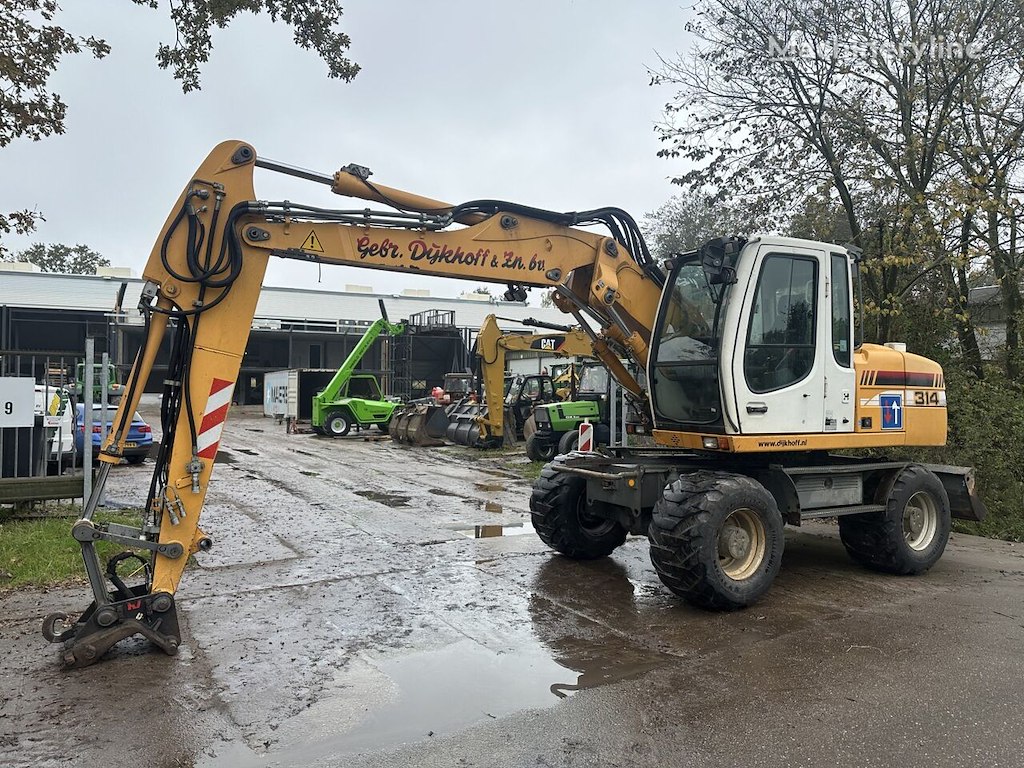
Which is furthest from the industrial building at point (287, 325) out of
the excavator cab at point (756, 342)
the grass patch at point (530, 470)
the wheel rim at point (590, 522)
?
the excavator cab at point (756, 342)

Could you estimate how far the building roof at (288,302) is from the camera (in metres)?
40.0

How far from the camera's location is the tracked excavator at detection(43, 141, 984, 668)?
16.7ft

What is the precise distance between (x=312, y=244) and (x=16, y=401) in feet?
18.8

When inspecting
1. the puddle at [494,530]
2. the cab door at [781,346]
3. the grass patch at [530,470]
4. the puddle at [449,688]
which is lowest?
the puddle at [449,688]

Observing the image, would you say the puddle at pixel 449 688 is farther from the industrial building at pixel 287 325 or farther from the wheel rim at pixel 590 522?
the industrial building at pixel 287 325

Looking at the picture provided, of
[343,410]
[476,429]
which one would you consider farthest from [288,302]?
[476,429]

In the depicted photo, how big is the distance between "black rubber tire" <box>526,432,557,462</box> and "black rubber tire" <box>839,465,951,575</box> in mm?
9826

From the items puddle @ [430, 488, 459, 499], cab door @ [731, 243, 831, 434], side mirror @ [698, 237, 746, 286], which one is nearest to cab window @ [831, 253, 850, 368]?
cab door @ [731, 243, 831, 434]

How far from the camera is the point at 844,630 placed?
5.60 m

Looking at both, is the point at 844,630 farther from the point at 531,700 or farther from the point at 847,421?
the point at 531,700

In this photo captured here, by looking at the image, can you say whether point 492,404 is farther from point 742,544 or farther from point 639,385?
point 742,544

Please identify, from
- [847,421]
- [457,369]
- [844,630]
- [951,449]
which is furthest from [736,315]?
[457,369]

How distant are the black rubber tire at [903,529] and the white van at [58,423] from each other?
9.71 meters

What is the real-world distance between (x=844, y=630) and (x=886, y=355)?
9.17 feet
